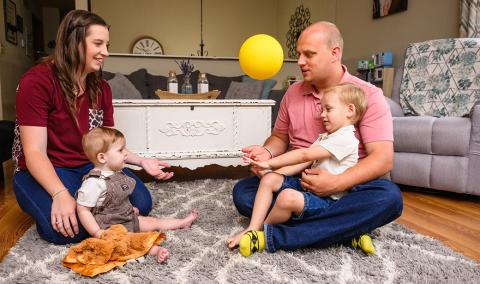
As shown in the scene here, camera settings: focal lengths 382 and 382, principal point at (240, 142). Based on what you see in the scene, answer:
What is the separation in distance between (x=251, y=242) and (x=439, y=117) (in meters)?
1.72

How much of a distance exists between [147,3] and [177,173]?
186 inches

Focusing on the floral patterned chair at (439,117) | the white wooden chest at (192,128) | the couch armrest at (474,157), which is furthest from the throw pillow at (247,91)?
the couch armrest at (474,157)

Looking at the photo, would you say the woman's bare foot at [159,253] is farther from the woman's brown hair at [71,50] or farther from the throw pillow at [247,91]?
the throw pillow at [247,91]

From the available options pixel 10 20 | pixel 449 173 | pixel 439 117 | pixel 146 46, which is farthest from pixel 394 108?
pixel 146 46

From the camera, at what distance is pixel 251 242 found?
4.00ft

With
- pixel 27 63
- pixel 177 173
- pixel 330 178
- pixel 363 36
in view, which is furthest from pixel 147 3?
pixel 330 178

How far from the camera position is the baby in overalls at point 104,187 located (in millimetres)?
1251

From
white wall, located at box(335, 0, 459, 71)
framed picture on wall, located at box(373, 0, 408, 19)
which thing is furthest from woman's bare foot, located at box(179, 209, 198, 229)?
framed picture on wall, located at box(373, 0, 408, 19)

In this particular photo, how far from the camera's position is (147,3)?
21.6ft

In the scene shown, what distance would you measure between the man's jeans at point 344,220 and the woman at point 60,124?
0.48 meters

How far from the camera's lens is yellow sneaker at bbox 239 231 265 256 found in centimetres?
121

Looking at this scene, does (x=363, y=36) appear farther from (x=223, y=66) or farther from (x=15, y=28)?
(x=15, y=28)

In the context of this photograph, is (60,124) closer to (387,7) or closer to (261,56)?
A: (261,56)

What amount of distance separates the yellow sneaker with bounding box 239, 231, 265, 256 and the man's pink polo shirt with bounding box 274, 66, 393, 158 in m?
0.40
